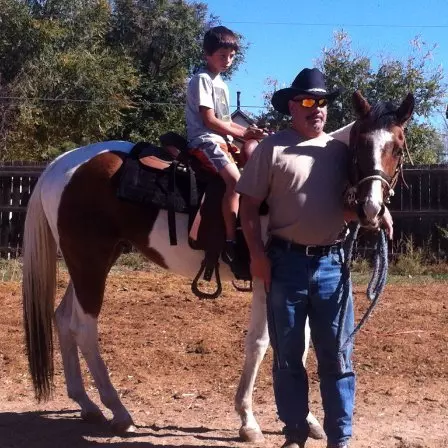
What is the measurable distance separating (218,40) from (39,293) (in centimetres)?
217

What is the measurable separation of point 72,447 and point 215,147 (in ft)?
6.75

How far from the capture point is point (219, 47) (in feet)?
16.1

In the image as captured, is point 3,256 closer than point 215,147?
No

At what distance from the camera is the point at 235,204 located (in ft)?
15.7

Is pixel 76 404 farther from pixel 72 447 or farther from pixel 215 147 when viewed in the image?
pixel 215 147

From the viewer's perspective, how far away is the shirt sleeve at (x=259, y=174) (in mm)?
3807

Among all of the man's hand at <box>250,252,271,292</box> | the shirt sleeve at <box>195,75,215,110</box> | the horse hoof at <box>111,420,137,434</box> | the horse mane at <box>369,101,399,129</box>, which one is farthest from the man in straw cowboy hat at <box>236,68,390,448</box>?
the horse hoof at <box>111,420,137,434</box>

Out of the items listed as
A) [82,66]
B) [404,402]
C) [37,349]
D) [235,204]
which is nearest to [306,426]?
[235,204]

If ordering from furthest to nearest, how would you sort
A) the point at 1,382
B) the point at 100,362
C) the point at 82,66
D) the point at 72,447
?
1. the point at 82,66
2. the point at 1,382
3. the point at 100,362
4. the point at 72,447

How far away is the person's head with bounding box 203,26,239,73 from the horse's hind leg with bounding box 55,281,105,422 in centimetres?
185

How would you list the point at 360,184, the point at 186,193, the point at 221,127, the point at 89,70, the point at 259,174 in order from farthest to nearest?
the point at 89,70, the point at 186,193, the point at 221,127, the point at 259,174, the point at 360,184

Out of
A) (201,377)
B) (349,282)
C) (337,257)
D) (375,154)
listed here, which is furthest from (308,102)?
(201,377)

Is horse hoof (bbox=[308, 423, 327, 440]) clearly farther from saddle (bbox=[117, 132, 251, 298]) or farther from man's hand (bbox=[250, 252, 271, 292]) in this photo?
man's hand (bbox=[250, 252, 271, 292])

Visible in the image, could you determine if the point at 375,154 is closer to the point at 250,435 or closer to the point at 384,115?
the point at 384,115
